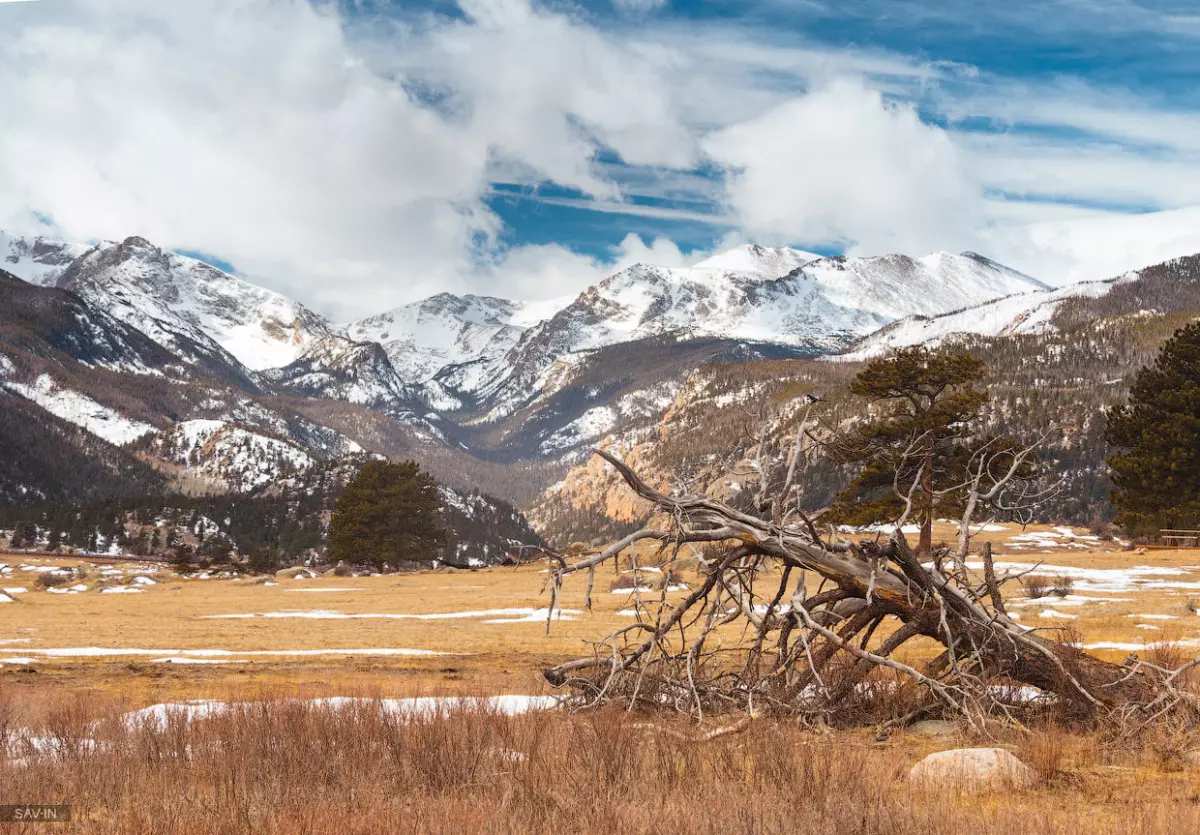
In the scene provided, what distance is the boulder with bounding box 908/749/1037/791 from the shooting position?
821cm

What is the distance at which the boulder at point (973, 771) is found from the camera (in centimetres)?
821

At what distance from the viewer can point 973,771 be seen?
8.38 m

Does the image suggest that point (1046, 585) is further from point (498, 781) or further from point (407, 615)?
point (498, 781)

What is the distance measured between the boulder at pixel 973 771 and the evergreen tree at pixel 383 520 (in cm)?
6556

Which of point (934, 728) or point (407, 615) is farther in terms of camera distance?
point (407, 615)

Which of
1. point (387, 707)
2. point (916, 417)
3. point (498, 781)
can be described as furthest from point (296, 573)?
point (498, 781)

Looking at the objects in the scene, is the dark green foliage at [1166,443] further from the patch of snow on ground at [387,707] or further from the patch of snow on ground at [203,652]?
the patch of snow on ground at [387,707]

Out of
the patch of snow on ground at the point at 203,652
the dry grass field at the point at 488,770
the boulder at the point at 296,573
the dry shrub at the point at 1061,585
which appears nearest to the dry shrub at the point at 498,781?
the dry grass field at the point at 488,770

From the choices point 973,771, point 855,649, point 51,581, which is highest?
point 855,649

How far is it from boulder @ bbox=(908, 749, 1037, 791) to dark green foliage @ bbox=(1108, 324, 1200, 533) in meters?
42.0

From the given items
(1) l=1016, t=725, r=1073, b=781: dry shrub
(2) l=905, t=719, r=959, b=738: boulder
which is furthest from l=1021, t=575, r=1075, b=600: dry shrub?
(1) l=1016, t=725, r=1073, b=781: dry shrub

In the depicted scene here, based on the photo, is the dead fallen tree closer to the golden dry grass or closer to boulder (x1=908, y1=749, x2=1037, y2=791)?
the golden dry grass

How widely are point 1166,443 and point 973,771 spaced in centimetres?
4394

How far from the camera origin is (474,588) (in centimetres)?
4884
